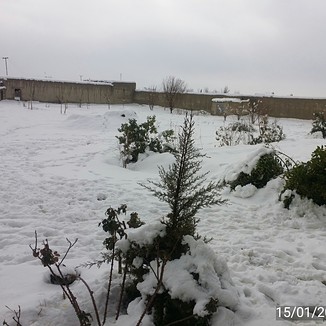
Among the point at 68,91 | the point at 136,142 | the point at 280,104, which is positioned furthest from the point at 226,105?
the point at 136,142

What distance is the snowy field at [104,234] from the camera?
2.77 m

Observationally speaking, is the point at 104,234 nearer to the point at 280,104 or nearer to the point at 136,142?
the point at 136,142

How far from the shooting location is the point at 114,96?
119 feet

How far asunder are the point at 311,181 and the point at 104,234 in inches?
117

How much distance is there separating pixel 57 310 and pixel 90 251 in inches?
47.0

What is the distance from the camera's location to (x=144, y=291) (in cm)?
246

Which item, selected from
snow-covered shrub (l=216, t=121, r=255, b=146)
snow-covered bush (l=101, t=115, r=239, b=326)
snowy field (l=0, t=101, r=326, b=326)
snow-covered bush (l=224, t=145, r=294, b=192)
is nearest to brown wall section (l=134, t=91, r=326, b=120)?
snow-covered shrub (l=216, t=121, r=255, b=146)

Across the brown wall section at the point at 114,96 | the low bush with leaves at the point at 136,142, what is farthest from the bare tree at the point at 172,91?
the low bush with leaves at the point at 136,142

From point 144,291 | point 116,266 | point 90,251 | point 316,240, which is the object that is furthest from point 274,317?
point 90,251

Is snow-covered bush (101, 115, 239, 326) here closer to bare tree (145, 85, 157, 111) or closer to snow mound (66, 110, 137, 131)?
snow mound (66, 110, 137, 131)
